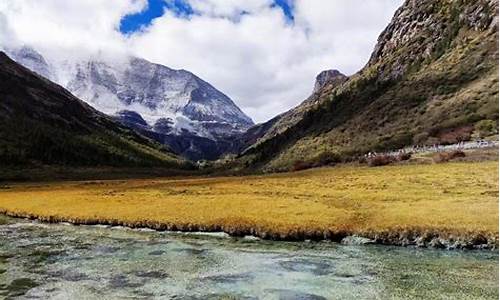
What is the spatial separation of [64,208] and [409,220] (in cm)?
4579

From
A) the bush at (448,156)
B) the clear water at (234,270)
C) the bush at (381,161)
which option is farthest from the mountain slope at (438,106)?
the clear water at (234,270)

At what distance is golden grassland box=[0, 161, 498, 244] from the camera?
46844 millimetres

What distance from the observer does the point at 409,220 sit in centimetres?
4803

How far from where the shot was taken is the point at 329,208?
195 feet

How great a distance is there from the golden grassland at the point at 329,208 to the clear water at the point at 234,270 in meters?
2.98

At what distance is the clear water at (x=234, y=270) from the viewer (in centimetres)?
3130

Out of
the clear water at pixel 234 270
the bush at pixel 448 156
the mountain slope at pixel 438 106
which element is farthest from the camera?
the mountain slope at pixel 438 106

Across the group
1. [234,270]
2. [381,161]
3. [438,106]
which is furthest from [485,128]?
[234,270]

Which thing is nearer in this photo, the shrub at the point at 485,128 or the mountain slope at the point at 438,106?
the shrub at the point at 485,128

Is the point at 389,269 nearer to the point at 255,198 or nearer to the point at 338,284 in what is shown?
the point at 338,284

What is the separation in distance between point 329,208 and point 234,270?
2415 centimetres

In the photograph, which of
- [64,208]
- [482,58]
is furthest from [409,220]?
[482,58]

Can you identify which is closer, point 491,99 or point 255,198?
point 255,198

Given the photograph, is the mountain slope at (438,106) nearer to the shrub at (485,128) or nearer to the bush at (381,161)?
the shrub at (485,128)
